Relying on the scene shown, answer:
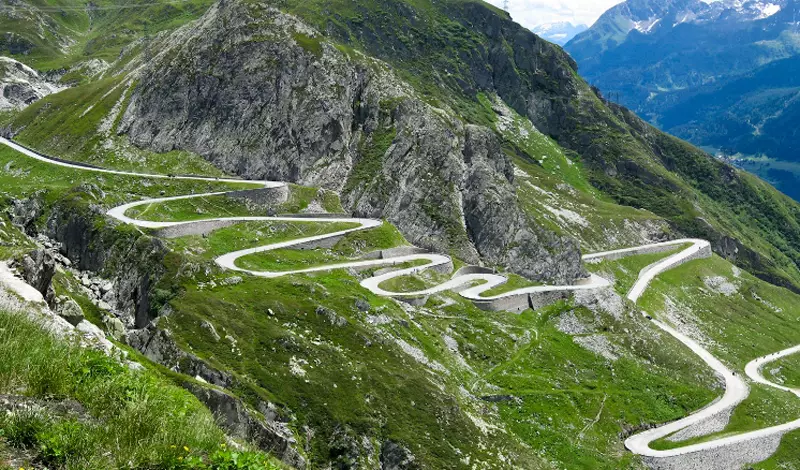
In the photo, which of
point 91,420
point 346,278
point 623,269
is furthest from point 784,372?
point 91,420

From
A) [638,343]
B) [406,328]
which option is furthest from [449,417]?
[638,343]

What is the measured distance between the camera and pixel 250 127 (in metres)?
141

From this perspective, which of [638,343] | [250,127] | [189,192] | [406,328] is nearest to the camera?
[406,328]

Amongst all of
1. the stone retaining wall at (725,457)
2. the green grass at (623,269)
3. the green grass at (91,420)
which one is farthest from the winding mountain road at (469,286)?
the green grass at (91,420)

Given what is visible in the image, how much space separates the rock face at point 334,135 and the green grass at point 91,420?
115 metres

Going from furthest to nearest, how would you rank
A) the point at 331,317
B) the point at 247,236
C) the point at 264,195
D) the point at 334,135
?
the point at 334,135 < the point at 264,195 < the point at 247,236 < the point at 331,317

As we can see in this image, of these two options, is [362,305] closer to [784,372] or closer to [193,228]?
[193,228]

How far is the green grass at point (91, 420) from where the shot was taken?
1075 cm

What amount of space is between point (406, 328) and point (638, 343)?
5376 centimetres

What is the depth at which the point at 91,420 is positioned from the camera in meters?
12.4

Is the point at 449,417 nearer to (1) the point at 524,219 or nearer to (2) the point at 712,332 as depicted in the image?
(1) the point at 524,219

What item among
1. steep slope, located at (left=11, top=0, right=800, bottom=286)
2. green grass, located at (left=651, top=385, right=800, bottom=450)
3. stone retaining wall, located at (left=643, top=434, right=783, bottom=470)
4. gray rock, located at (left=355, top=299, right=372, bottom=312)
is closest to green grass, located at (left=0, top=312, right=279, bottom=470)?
gray rock, located at (left=355, top=299, right=372, bottom=312)

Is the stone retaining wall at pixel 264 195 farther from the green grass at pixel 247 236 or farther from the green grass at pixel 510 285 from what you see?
the green grass at pixel 510 285

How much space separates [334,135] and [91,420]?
133 m
